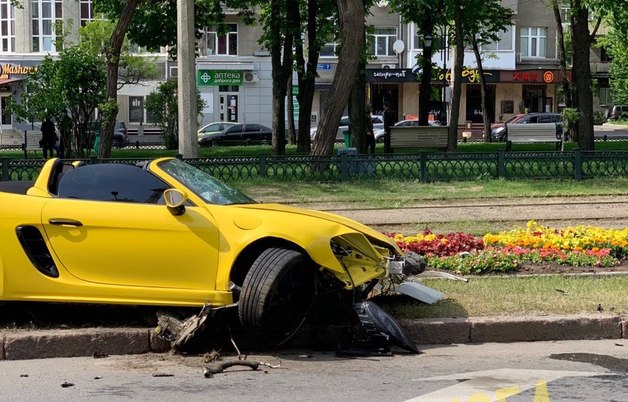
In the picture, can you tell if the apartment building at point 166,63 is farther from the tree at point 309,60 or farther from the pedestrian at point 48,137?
the pedestrian at point 48,137

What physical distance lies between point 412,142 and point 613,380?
23.1 m

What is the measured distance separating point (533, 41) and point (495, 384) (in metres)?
60.4

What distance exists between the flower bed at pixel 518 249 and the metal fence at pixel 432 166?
9.15 metres

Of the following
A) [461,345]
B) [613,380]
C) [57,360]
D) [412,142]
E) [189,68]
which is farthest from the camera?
[412,142]

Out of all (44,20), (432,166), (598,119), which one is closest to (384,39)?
(598,119)

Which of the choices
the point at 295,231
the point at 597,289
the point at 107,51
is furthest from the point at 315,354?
the point at 107,51

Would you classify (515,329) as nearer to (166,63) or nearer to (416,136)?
(416,136)

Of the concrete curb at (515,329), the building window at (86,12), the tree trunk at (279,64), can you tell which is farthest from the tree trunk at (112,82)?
the building window at (86,12)

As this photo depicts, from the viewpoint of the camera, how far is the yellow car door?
24.8ft

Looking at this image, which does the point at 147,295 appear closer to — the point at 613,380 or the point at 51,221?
the point at 51,221

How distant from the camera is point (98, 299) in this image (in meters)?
7.67

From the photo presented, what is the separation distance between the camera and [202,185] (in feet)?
27.0

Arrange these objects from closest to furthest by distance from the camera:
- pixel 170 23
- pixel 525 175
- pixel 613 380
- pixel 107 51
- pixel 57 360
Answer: pixel 613 380 → pixel 57 360 → pixel 525 175 → pixel 107 51 → pixel 170 23

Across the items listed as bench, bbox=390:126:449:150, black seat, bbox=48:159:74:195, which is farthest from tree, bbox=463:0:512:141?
black seat, bbox=48:159:74:195
